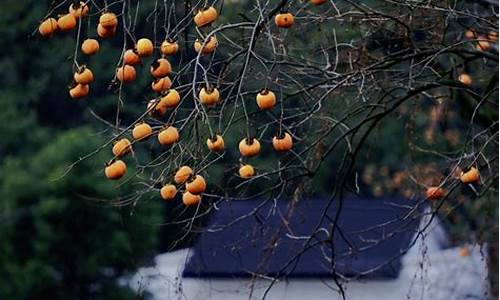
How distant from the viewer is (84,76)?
16.8ft

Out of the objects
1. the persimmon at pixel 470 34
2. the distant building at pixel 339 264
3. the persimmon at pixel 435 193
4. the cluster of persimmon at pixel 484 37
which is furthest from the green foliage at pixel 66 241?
the persimmon at pixel 435 193

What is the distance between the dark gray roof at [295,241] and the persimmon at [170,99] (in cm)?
165

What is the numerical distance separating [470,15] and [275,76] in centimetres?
90

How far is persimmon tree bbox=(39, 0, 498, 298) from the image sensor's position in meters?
5.17

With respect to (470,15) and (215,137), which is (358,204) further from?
(215,137)

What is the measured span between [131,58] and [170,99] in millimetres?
191

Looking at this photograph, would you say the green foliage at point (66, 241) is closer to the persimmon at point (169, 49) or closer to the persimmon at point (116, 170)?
the persimmon at point (116, 170)

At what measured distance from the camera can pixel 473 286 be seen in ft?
42.9

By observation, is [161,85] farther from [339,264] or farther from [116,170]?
[339,264]

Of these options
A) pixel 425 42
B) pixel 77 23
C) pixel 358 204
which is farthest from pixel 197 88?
pixel 358 204

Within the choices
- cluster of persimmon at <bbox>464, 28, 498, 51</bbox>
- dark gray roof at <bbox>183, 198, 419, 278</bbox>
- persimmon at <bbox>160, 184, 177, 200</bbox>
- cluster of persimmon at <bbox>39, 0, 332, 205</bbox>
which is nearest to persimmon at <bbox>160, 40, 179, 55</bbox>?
cluster of persimmon at <bbox>39, 0, 332, 205</bbox>

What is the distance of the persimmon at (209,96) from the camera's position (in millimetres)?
4977

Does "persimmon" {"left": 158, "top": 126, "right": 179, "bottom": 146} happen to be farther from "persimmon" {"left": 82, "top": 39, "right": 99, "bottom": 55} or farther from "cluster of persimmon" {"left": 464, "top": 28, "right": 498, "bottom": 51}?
"cluster of persimmon" {"left": 464, "top": 28, "right": 498, "bottom": 51}

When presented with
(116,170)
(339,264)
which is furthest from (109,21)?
(339,264)
